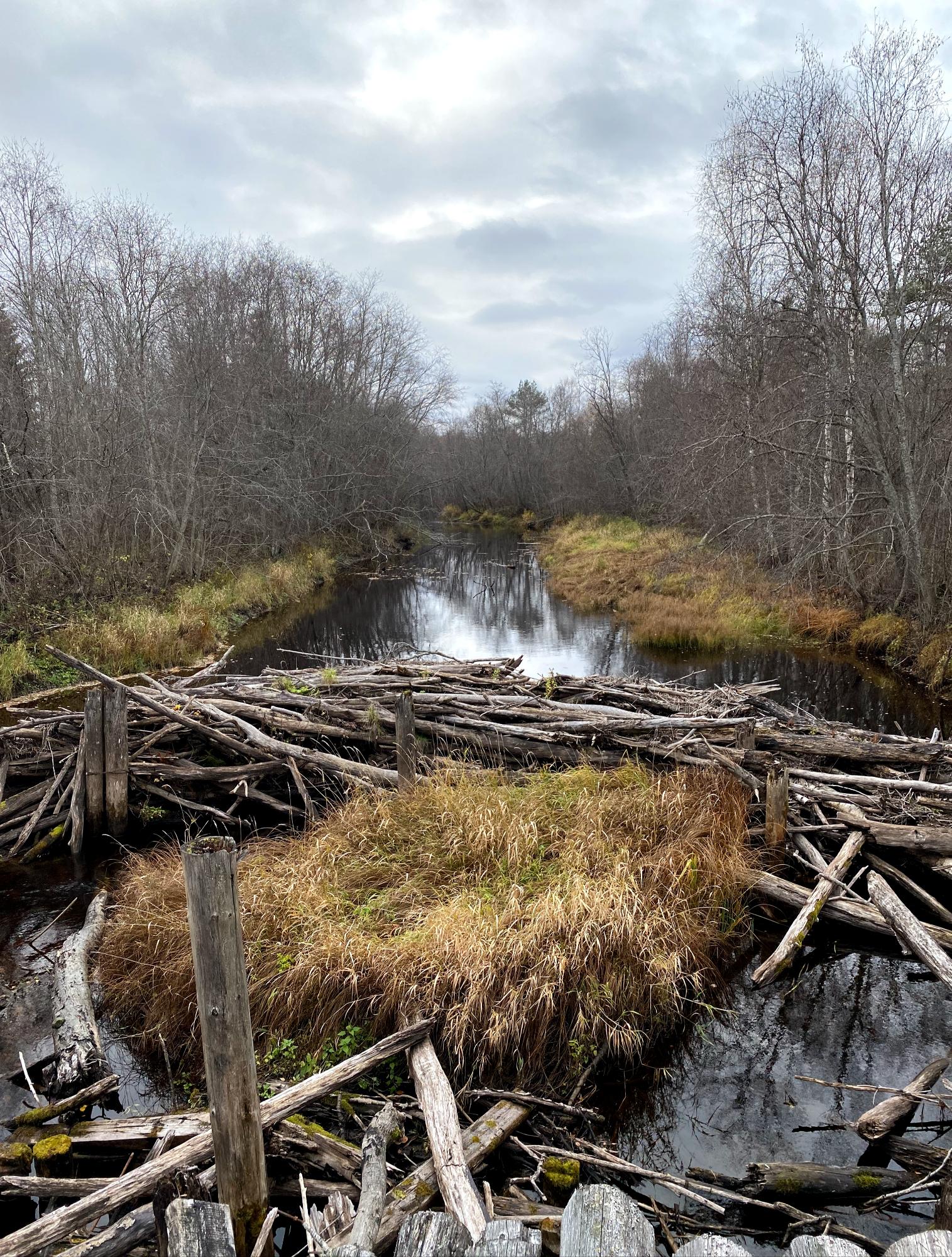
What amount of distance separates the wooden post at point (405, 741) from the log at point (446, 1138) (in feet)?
9.23

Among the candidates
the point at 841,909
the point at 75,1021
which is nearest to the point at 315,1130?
the point at 75,1021

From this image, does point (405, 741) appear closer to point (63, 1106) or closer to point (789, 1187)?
point (63, 1106)

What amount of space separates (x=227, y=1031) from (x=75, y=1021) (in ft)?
8.13

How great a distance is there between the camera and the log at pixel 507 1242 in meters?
2.26

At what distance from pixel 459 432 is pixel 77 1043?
6402 cm

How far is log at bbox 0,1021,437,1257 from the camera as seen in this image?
9.42 ft

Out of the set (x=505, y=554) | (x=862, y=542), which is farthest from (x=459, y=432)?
(x=862, y=542)

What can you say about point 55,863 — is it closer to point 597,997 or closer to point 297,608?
point 597,997

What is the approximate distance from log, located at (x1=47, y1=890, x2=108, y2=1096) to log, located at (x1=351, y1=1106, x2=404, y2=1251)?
5.57 feet

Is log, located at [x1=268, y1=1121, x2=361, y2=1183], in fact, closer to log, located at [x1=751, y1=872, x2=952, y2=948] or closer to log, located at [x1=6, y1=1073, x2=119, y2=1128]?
log, located at [x1=6, y1=1073, x2=119, y2=1128]

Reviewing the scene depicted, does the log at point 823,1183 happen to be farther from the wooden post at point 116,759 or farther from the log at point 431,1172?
the wooden post at point 116,759

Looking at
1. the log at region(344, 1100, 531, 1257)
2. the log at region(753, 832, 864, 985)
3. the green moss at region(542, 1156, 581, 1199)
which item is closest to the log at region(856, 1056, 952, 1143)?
the log at region(753, 832, 864, 985)

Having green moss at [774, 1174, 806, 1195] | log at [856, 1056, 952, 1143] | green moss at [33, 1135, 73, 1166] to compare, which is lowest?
green moss at [774, 1174, 806, 1195]

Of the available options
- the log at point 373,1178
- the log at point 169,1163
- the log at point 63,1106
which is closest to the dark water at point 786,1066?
the log at point 169,1163
